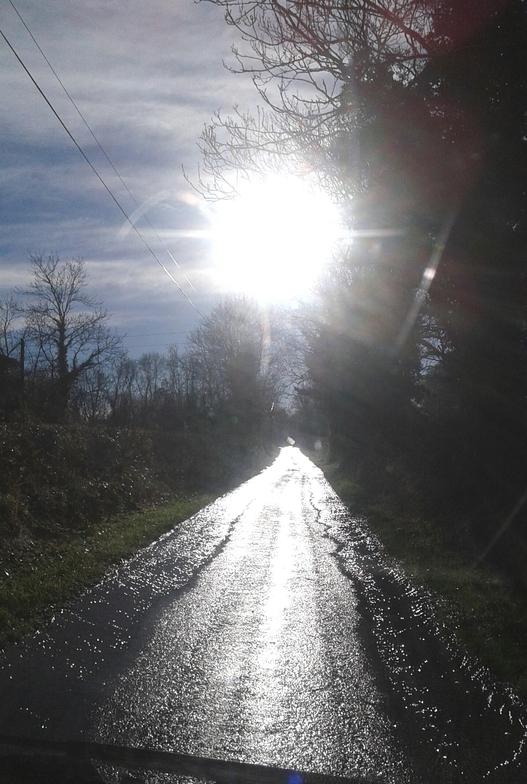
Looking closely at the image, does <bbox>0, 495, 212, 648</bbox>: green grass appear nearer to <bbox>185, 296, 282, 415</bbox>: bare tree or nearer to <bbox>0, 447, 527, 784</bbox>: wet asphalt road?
<bbox>0, 447, 527, 784</bbox>: wet asphalt road

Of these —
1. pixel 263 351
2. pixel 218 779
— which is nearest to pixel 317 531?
pixel 218 779

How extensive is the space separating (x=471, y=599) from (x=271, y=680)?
357cm

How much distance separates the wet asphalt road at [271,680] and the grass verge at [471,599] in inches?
8.4

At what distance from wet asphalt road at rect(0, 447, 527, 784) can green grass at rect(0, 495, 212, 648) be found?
0.27 metres

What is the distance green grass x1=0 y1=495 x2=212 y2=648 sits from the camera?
24.3 ft

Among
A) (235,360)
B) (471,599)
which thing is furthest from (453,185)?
(235,360)

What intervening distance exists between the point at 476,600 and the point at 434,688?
2.81m

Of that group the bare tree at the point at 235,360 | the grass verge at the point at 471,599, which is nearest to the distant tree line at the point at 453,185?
the grass verge at the point at 471,599

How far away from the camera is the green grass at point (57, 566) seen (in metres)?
7.41

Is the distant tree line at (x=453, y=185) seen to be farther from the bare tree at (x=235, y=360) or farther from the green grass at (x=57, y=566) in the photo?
the bare tree at (x=235, y=360)

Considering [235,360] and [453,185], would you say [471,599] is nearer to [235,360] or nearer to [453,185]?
[453,185]

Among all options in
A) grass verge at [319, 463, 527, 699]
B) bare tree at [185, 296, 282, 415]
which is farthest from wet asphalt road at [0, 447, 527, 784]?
bare tree at [185, 296, 282, 415]

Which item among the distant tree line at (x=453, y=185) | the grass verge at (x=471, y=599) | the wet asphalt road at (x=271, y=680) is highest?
the distant tree line at (x=453, y=185)

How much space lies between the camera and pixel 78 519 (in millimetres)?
14734
